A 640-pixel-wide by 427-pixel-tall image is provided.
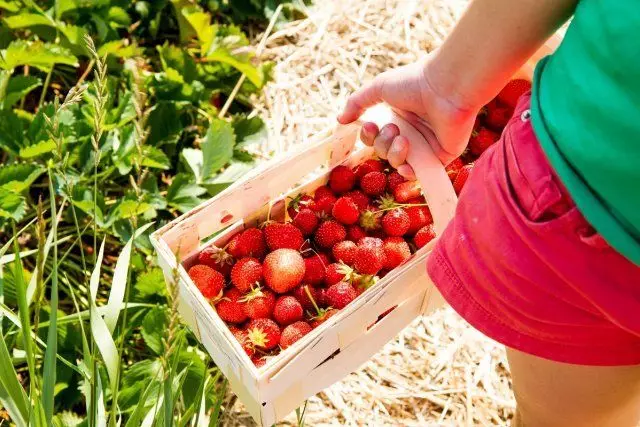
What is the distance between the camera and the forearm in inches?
33.9

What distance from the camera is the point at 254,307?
1.35 meters

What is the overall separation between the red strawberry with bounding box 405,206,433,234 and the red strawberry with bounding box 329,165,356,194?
12 centimetres

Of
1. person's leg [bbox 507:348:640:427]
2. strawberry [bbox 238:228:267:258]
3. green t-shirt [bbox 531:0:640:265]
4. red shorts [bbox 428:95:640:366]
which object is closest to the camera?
green t-shirt [bbox 531:0:640:265]

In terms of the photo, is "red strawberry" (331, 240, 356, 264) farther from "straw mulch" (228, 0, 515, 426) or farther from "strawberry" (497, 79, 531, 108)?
"strawberry" (497, 79, 531, 108)

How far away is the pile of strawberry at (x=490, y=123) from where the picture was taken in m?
1.54

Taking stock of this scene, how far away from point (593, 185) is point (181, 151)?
1.22 m

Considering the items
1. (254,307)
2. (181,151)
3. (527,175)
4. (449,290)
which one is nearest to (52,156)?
(181,151)

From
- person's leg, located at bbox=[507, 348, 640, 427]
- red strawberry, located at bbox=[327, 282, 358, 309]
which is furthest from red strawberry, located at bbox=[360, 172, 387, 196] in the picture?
person's leg, located at bbox=[507, 348, 640, 427]

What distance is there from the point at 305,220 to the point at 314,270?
0.33ft

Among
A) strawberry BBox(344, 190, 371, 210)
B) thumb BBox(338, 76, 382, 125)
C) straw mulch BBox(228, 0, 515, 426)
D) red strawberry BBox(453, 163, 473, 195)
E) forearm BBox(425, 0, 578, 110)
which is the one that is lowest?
straw mulch BBox(228, 0, 515, 426)

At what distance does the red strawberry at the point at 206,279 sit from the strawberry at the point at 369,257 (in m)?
0.25

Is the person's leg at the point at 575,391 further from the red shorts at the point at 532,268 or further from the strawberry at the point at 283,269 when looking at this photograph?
the strawberry at the point at 283,269

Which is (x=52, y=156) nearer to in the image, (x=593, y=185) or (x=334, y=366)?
(x=334, y=366)

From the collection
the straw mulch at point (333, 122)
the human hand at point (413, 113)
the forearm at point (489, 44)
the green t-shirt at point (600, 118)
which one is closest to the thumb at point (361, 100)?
the human hand at point (413, 113)
